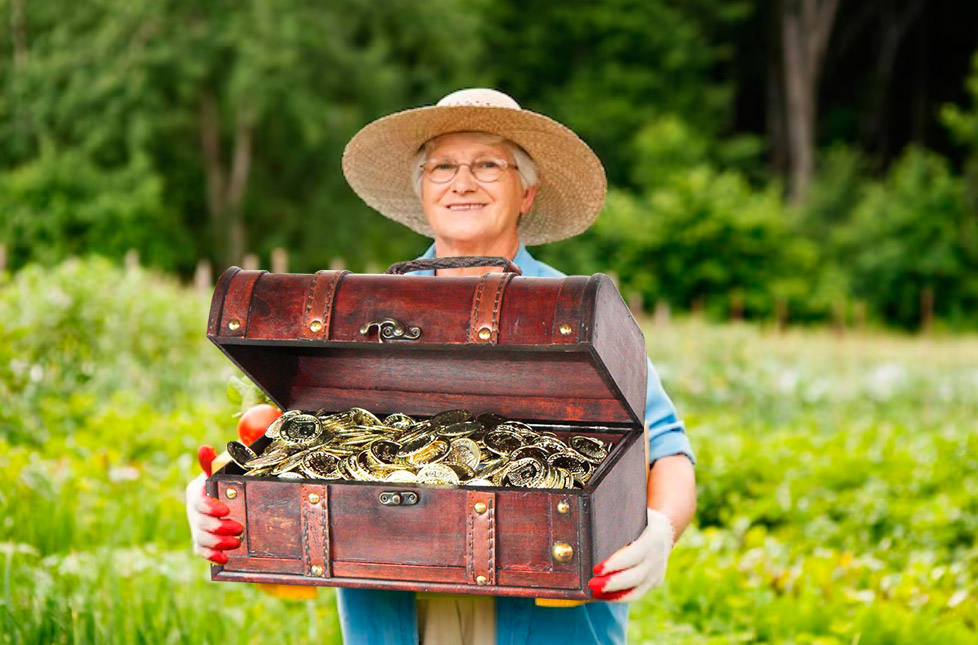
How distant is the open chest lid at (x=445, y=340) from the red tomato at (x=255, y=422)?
48mm

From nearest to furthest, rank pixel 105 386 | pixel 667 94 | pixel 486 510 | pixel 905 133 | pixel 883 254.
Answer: pixel 486 510 < pixel 105 386 < pixel 883 254 < pixel 667 94 < pixel 905 133

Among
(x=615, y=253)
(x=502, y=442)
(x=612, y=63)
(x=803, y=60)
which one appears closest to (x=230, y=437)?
(x=502, y=442)

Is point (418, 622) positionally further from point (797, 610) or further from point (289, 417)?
point (797, 610)

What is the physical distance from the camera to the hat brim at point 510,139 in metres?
2.71

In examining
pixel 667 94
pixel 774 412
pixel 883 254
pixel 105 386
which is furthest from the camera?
pixel 667 94

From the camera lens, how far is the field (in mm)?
3668

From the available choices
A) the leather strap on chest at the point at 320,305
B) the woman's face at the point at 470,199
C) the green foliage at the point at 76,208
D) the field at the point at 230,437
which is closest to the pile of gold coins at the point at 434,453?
the leather strap on chest at the point at 320,305

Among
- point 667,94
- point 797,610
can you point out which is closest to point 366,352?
point 797,610

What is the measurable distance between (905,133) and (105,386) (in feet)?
97.4

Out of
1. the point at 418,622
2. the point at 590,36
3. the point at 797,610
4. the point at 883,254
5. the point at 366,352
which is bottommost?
the point at 883,254

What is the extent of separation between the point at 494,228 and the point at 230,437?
3.74m

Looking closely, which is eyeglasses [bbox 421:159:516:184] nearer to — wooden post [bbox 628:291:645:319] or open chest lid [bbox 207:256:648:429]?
open chest lid [bbox 207:256:648:429]

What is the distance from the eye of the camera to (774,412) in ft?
35.0

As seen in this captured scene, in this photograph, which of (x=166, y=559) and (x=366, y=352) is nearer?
(x=366, y=352)
